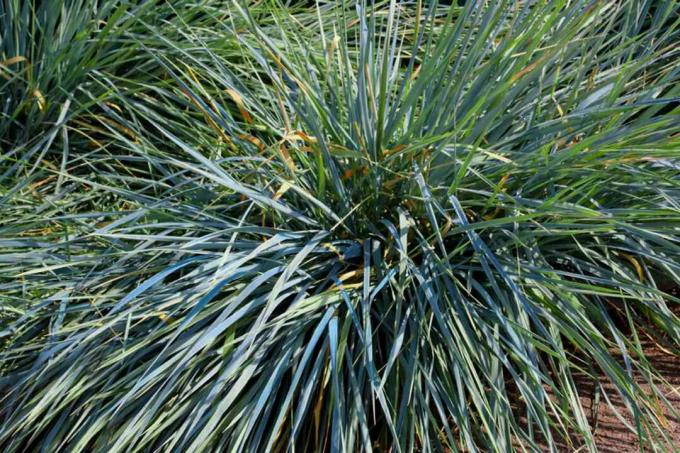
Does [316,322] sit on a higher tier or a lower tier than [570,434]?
higher

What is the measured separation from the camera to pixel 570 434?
2719 millimetres

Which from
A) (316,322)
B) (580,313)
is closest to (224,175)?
(316,322)

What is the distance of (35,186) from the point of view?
348 cm

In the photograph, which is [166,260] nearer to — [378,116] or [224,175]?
[224,175]

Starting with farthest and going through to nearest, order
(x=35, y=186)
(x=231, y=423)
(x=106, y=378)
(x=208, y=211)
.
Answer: (x=35, y=186) → (x=208, y=211) → (x=106, y=378) → (x=231, y=423)

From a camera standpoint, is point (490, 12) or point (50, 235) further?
point (50, 235)

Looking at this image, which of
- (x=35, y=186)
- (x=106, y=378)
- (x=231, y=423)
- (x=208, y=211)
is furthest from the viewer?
(x=35, y=186)

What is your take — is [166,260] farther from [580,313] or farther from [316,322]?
[580,313]

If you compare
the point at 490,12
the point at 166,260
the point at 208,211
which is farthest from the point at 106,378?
the point at 490,12

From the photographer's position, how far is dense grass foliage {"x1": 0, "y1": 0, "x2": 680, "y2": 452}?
98.2 inches

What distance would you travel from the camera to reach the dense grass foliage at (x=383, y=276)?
2.49m

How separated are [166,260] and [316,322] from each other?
0.53m

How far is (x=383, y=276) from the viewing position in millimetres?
2691

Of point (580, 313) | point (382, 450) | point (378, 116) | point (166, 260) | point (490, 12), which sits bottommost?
point (382, 450)
